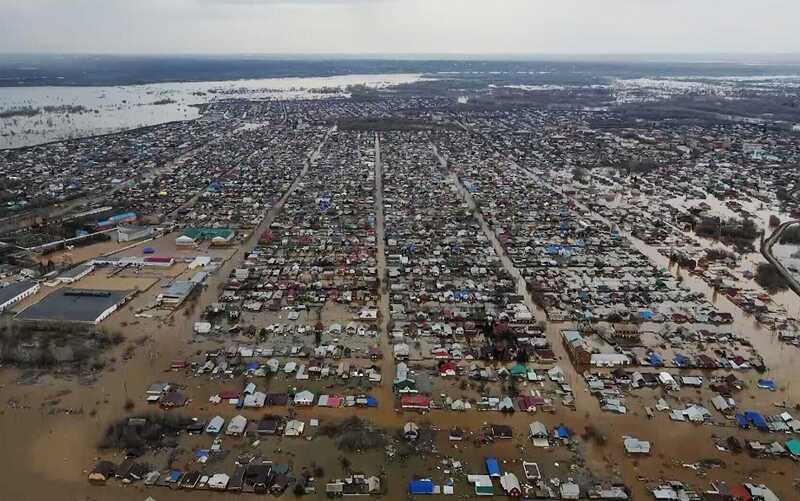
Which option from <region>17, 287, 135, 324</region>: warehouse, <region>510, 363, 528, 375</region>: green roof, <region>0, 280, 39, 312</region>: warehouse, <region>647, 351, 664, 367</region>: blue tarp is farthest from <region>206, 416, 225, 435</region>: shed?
<region>647, 351, 664, 367</region>: blue tarp

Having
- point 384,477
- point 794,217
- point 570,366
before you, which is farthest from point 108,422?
point 794,217

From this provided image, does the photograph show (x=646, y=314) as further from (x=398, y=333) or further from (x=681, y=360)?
(x=398, y=333)

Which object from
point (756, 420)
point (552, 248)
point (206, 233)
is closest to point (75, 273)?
point (206, 233)

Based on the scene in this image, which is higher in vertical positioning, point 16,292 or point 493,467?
point 16,292

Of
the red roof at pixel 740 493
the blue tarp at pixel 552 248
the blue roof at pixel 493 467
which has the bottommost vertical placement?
the red roof at pixel 740 493

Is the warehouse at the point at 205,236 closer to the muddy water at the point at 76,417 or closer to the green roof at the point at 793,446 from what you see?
the muddy water at the point at 76,417

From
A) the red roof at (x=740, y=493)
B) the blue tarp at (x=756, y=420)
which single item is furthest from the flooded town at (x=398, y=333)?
the blue tarp at (x=756, y=420)
